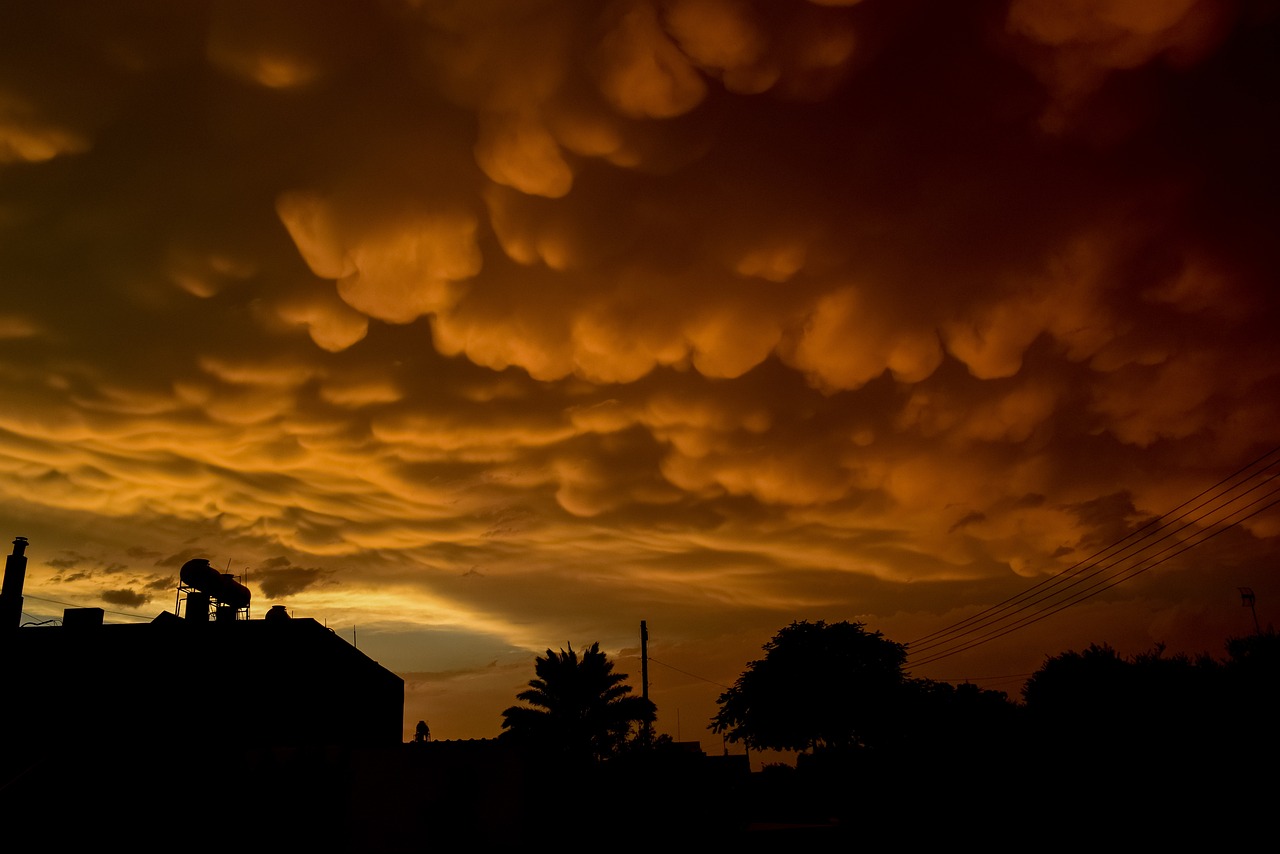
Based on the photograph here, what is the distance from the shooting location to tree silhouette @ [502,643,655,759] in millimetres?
48000

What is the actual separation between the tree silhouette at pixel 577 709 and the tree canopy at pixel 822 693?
19.9 meters

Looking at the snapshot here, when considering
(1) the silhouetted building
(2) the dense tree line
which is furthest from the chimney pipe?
(2) the dense tree line

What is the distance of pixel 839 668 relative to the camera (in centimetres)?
6538

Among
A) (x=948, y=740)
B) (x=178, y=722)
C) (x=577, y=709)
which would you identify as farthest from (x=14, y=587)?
(x=948, y=740)

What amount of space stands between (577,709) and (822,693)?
24.0 metres

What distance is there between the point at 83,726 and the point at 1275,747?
4292cm

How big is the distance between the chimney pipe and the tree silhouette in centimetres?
2507

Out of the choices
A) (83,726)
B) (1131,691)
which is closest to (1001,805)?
(1131,691)

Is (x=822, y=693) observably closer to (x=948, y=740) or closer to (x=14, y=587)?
(x=948, y=740)

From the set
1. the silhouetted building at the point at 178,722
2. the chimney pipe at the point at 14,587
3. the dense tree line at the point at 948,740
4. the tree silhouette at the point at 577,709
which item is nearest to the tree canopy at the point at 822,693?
the dense tree line at the point at 948,740

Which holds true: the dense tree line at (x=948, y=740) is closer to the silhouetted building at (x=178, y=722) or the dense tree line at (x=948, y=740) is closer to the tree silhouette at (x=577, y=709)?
the tree silhouette at (x=577, y=709)

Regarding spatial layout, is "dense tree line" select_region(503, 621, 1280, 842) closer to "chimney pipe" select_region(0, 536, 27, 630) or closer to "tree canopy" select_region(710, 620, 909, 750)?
"tree canopy" select_region(710, 620, 909, 750)

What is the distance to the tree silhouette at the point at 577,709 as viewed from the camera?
157 feet

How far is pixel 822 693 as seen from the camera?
212ft
